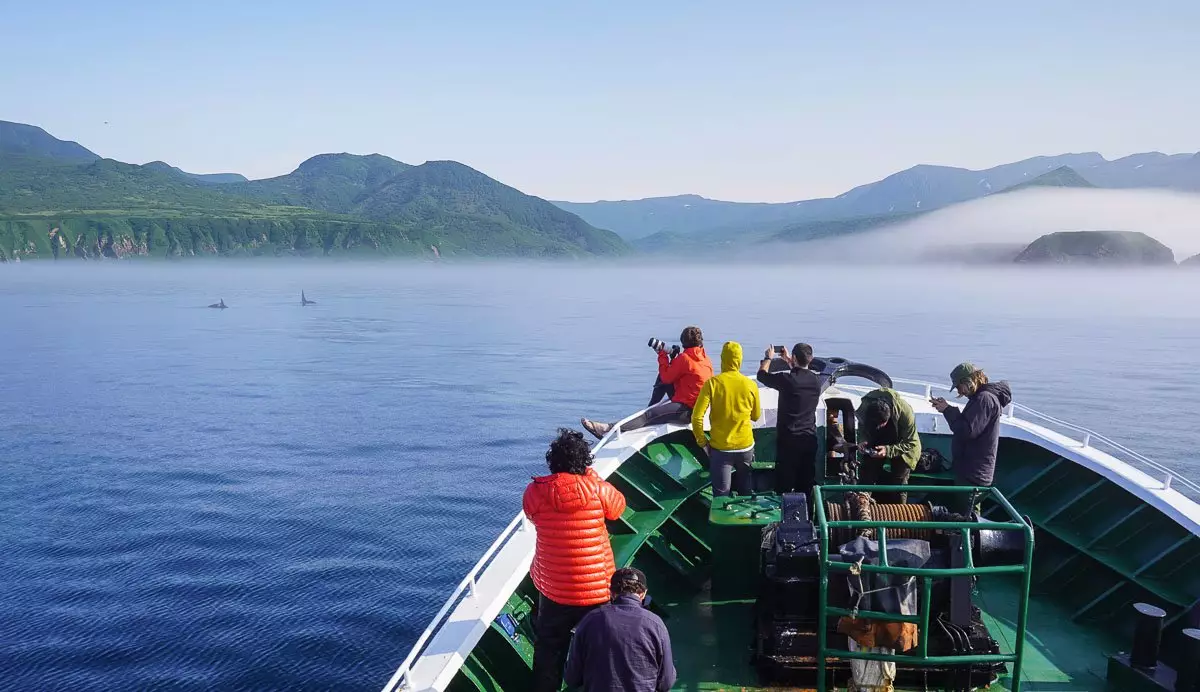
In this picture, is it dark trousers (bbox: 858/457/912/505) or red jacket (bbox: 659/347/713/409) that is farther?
red jacket (bbox: 659/347/713/409)

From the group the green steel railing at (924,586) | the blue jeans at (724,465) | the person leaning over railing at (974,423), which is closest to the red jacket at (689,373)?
the blue jeans at (724,465)

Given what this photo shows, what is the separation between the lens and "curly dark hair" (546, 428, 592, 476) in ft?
17.8

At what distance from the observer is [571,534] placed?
546 cm

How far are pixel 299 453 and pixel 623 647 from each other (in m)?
24.5

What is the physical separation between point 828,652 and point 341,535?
15638mm

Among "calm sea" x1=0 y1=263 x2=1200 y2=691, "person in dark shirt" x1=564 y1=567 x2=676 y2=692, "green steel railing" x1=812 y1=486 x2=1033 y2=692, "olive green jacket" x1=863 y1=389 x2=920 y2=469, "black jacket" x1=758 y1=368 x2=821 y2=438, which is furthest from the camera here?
"calm sea" x1=0 y1=263 x2=1200 y2=691

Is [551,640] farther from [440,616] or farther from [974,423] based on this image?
[974,423]

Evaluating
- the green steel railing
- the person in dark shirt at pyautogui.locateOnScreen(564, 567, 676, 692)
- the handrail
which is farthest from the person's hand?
the person in dark shirt at pyautogui.locateOnScreen(564, 567, 676, 692)

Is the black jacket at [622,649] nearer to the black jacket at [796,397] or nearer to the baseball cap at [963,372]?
the black jacket at [796,397]

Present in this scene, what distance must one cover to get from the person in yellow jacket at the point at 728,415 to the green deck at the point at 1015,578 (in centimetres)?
58

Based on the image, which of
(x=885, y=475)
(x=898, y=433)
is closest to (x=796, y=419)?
(x=898, y=433)

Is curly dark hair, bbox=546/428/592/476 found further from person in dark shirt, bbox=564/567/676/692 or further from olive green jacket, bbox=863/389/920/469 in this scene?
olive green jacket, bbox=863/389/920/469

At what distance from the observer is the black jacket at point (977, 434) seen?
25.9ft

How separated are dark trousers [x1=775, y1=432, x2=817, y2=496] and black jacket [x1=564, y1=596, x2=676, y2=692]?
4.69 metres
